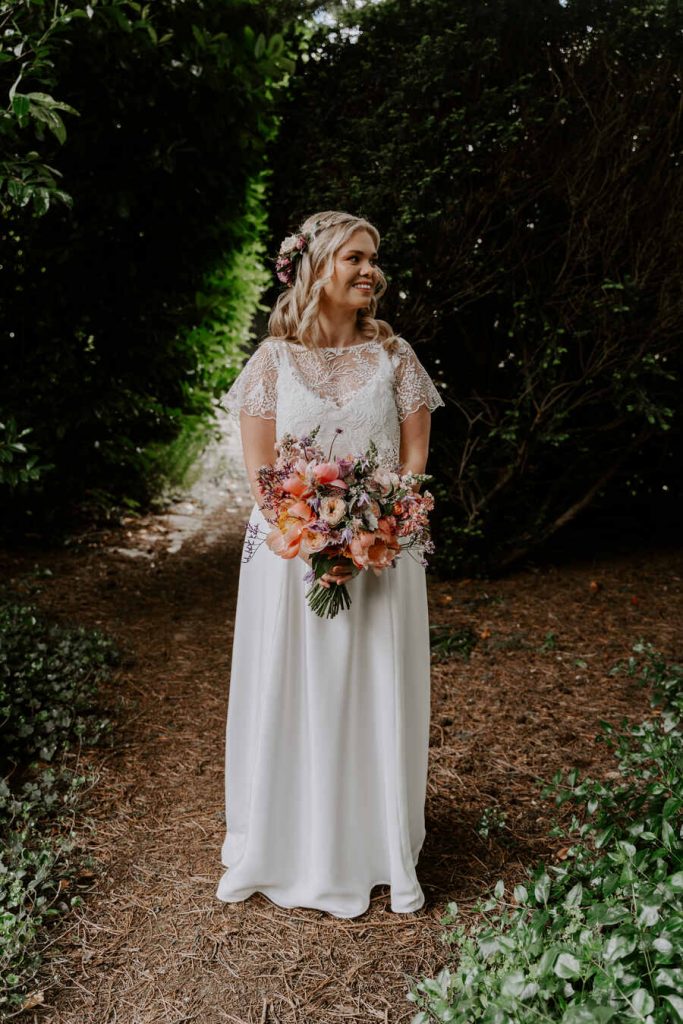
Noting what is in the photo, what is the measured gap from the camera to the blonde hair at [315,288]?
2.86m

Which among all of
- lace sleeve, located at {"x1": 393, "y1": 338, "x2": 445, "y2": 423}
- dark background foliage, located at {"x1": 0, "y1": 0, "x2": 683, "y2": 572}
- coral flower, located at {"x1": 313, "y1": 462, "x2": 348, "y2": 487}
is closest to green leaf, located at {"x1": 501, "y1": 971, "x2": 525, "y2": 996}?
coral flower, located at {"x1": 313, "y1": 462, "x2": 348, "y2": 487}

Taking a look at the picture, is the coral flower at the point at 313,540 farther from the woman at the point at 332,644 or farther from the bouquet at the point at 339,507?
the woman at the point at 332,644

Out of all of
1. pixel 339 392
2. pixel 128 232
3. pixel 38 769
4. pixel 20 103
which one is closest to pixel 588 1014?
pixel 339 392

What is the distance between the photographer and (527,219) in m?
5.34

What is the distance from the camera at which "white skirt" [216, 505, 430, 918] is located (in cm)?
284

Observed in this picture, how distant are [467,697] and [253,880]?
1.91 meters

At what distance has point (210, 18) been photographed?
19.3 ft

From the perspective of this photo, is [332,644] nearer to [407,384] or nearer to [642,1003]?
[407,384]

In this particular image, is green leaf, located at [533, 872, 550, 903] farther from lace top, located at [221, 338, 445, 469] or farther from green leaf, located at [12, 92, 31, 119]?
green leaf, located at [12, 92, 31, 119]

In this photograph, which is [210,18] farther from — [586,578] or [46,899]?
[46,899]

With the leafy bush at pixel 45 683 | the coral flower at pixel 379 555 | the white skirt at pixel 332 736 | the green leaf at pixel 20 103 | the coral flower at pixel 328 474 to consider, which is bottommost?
the leafy bush at pixel 45 683

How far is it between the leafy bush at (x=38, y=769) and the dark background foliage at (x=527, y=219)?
9.06ft

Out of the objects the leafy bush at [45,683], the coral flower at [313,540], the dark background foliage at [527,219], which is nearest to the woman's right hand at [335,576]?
the coral flower at [313,540]

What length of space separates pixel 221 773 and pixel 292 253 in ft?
7.98
